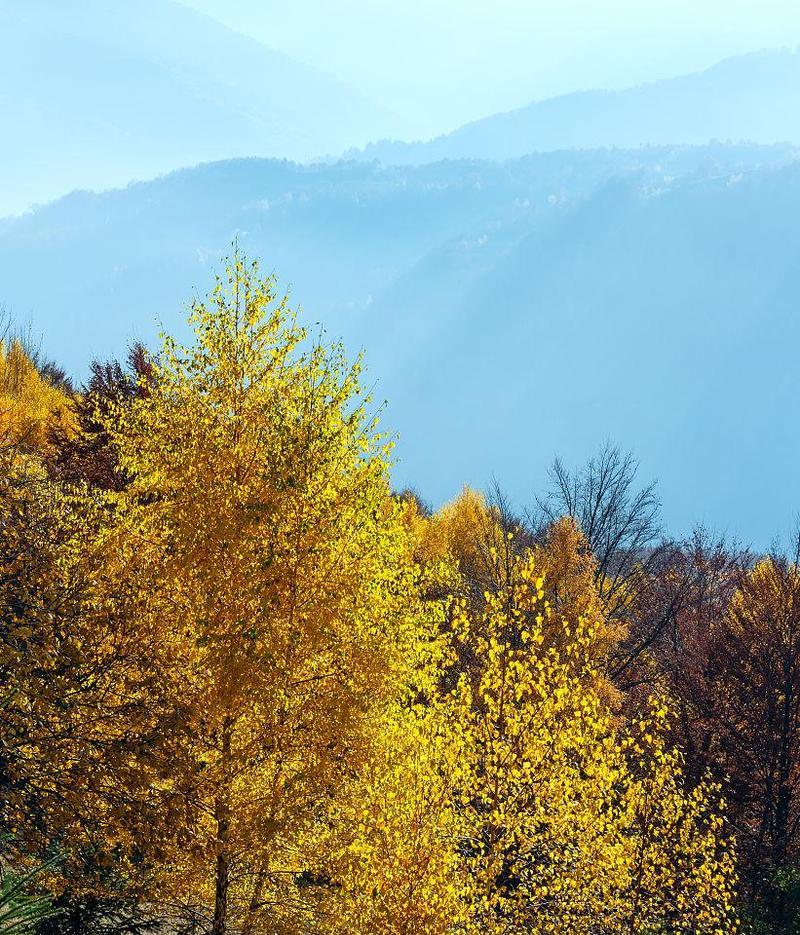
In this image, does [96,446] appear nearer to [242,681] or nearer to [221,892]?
[242,681]

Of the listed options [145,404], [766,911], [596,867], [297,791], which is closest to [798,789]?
[766,911]

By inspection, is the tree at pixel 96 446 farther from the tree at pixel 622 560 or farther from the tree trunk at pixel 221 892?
the tree at pixel 622 560

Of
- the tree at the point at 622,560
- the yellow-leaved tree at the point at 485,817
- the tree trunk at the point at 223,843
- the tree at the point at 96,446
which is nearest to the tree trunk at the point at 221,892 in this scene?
the tree trunk at the point at 223,843

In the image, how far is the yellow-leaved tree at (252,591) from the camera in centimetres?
1183

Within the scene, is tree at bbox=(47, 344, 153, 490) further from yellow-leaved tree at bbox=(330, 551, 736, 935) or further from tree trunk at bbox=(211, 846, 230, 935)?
tree trunk at bbox=(211, 846, 230, 935)

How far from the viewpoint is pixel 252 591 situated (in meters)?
11.9

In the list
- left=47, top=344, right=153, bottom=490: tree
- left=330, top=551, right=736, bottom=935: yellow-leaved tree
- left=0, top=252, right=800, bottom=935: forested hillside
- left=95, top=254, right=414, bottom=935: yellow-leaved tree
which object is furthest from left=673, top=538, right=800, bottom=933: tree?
left=47, top=344, right=153, bottom=490: tree

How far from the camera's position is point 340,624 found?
1245cm

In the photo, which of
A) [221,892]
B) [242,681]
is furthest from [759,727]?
[242,681]

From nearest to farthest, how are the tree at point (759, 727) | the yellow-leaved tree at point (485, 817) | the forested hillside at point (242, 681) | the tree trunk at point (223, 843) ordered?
the forested hillside at point (242, 681)
the tree trunk at point (223, 843)
the yellow-leaved tree at point (485, 817)
the tree at point (759, 727)

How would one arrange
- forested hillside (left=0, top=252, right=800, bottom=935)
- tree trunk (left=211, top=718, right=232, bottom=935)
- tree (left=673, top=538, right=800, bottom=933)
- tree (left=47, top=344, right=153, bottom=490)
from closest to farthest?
1. forested hillside (left=0, top=252, right=800, bottom=935)
2. tree trunk (left=211, top=718, right=232, bottom=935)
3. tree (left=673, top=538, right=800, bottom=933)
4. tree (left=47, top=344, right=153, bottom=490)

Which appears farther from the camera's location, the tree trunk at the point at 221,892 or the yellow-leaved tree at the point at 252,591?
the tree trunk at the point at 221,892

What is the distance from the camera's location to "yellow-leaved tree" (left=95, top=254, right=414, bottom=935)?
1183cm

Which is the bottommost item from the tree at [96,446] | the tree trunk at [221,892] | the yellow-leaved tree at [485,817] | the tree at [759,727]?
the tree trunk at [221,892]
